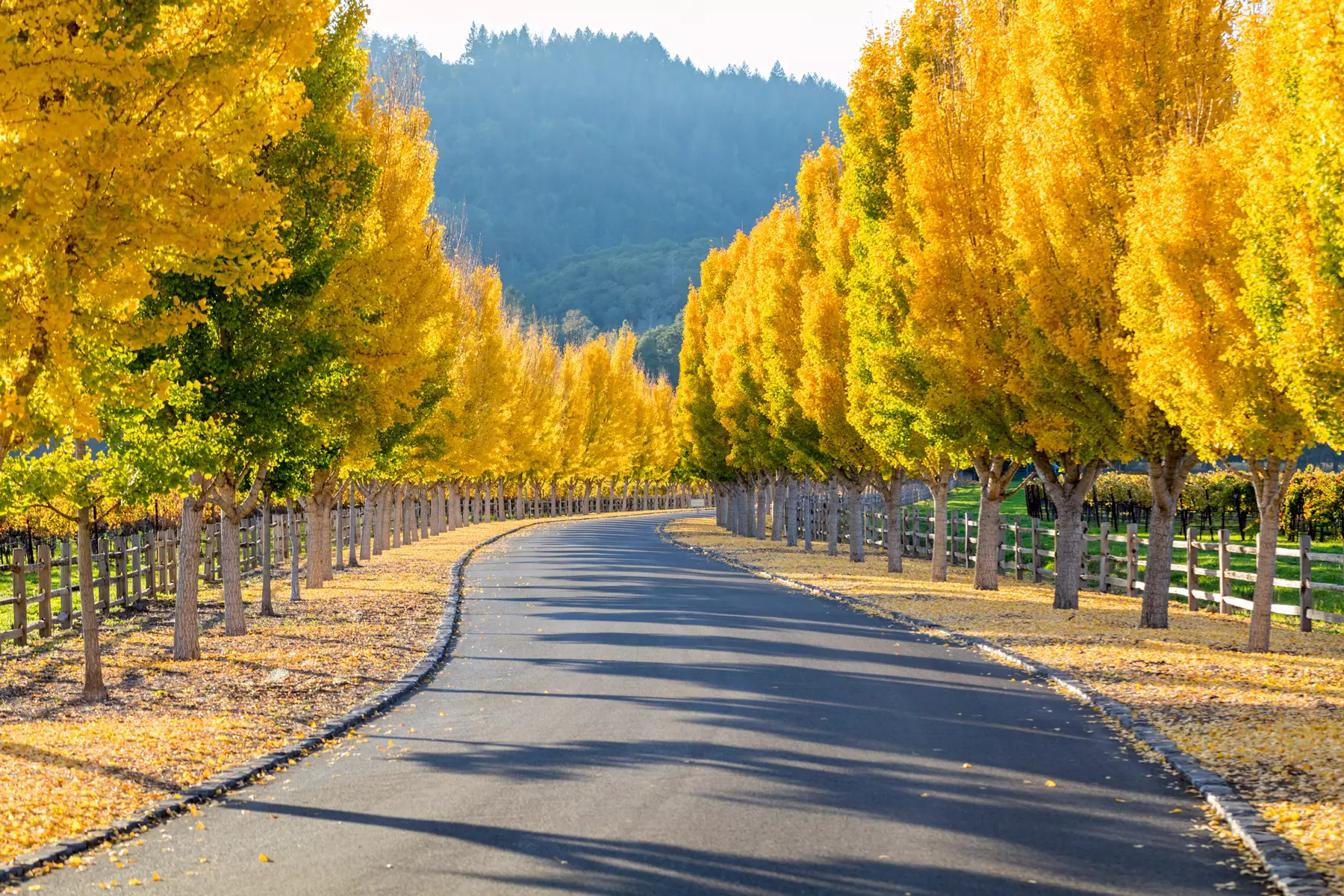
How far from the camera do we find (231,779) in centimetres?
868

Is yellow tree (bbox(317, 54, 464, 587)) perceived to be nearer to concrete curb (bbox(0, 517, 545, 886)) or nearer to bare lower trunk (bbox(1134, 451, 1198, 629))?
concrete curb (bbox(0, 517, 545, 886))

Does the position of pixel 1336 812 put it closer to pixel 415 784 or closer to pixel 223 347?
pixel 415 784

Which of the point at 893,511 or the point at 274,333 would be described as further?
the point at 893,511

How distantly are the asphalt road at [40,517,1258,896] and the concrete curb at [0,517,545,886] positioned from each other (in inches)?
6.8

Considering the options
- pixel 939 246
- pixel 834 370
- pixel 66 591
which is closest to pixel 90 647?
pixel 66 591

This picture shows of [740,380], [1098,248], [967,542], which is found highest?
[740,380]

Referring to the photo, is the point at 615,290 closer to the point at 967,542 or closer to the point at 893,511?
the point at 967,542

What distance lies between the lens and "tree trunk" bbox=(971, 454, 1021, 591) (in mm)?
25109

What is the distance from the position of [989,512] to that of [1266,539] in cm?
939

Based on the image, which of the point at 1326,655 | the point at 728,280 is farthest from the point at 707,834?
the point at 728,280

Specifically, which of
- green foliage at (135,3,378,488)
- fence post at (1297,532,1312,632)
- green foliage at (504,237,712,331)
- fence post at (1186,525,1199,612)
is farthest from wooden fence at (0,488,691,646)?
green foliage at (504,237,712,331)

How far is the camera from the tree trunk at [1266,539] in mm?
15688

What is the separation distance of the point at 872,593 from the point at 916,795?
16.1 meters

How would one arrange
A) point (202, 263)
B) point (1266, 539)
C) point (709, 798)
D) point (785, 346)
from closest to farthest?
point (709, 798) → point (202, 263) → point (1266, 539) → point (785, 346)
